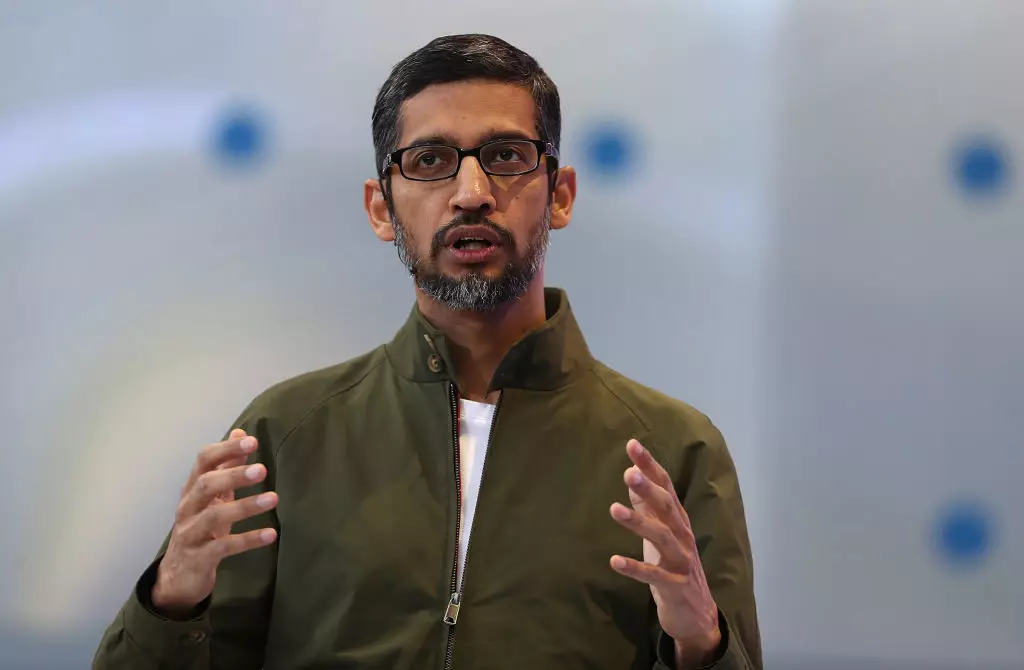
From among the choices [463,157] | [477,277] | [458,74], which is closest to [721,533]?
[477,277]

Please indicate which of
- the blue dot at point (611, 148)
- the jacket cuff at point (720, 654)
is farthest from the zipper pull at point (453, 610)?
the blue dot at point (611, 148)

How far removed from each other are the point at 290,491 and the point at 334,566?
0.12 meters

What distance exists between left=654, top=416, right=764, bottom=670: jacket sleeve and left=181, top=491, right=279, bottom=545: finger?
0.52m

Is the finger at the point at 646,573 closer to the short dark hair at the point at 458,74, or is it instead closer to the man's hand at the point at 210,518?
the man's hand at the point at 210,518

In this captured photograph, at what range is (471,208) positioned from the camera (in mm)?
1361

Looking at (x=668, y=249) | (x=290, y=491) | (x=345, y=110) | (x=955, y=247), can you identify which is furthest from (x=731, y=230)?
(x=290, y=491)

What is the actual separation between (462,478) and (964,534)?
39.7 inches

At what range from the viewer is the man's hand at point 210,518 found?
1117mm

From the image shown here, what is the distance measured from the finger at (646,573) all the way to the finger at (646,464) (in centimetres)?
9

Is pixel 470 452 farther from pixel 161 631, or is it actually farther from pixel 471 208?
pixel 161 631

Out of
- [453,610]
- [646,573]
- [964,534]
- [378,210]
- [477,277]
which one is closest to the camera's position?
[646,573]

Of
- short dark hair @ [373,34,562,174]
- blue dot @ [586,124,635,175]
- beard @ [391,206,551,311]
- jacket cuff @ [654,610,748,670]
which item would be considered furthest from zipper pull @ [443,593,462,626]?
blue dot @ [586,124,635,175]

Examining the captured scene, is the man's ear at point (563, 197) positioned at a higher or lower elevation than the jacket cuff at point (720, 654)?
higher

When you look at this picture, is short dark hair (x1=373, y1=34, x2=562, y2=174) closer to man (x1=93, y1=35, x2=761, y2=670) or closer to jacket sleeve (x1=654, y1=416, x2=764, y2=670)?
man (x1=93, y1=35, x2=761, y2=670)
